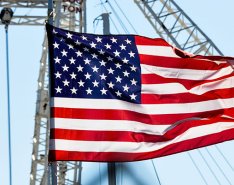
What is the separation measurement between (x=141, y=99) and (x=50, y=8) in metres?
3.04

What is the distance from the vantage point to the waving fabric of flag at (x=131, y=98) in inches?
628

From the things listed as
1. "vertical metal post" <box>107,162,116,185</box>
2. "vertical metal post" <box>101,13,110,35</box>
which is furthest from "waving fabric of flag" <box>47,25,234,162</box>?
"vertical metal post" <box>101,13,110,35</box>

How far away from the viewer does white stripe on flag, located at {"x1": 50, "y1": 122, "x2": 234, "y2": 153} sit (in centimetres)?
1552

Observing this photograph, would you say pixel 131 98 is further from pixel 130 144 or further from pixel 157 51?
pixel 157 51

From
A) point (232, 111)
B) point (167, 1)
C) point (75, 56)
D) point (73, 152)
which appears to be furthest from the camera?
point (167, 1)

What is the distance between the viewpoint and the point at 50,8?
16062 millimetres

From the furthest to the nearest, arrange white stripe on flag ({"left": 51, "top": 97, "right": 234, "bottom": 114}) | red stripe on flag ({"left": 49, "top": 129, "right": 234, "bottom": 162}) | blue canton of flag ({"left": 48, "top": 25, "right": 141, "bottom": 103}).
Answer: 1. blue canton of flag ({"left": 48, "top": 25, "right": 141, "bottom": 103})
2. white stripe on flag ({"left": 51, "top": 97, "right": 234, "bottom": 114})
3. red stripe on flag ({"left": 49, "top": 129, "right": 234, "bottom": 162})

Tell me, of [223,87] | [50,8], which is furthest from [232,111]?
[50,8]

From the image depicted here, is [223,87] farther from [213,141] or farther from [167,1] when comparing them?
[167,1]

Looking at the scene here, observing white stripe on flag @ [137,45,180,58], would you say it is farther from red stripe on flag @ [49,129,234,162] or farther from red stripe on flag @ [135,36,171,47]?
red stripe on flag @ [49,129,234,162]

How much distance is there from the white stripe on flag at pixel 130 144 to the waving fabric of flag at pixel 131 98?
2 centimetres

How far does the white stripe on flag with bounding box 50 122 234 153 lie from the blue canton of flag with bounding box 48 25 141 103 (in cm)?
112

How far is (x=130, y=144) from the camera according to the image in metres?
16.3

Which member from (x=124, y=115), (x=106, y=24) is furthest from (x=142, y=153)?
(x=106, y=24)
